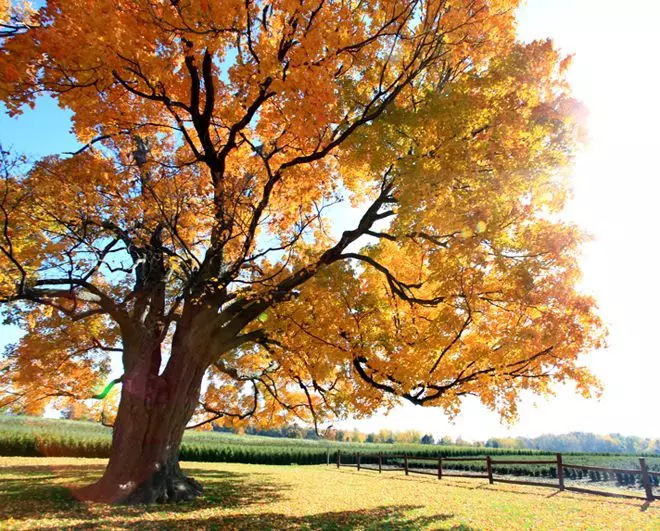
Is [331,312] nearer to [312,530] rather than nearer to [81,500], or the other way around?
[312,530]

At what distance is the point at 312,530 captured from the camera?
22.9 feet

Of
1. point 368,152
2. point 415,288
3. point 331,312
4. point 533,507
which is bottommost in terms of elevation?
point 533,507

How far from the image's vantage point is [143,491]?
27.6 feet

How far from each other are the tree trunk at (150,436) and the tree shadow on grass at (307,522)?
1.77m

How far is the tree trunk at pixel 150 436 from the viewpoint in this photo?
27.7 ft

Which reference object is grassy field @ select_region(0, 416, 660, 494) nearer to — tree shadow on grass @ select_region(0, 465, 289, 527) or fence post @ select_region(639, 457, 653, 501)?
fence post @ select_region(639, 457, 653, 501)

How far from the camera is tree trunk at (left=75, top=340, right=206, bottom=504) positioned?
843cm

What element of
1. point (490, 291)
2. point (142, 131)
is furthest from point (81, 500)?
point (490, 291)

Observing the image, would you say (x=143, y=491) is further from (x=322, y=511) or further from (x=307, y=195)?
(x=307, y=195)

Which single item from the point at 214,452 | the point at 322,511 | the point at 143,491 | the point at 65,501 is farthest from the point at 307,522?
the point at 214,452

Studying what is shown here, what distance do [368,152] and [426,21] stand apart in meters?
2.31

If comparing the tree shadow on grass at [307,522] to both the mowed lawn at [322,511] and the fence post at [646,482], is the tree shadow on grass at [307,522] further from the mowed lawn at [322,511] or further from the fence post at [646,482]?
the fence post at [646,482]

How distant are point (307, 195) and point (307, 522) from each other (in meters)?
6.78

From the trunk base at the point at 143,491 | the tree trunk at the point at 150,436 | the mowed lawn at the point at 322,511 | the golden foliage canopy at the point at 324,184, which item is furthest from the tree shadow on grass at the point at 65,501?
the golden foliage canopy at the point at 324,184
